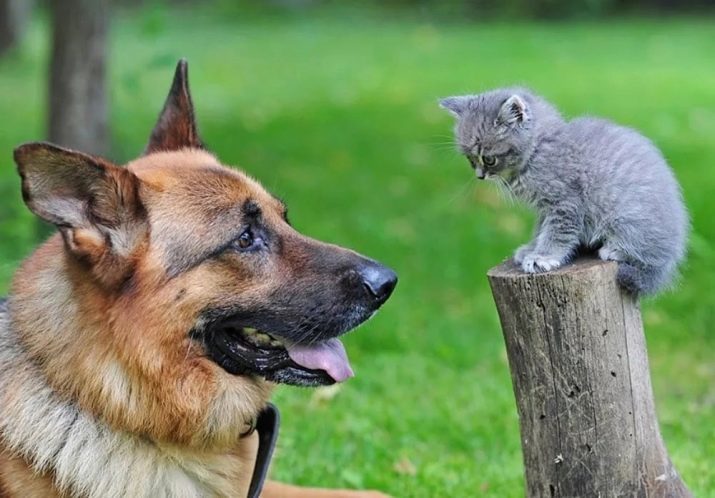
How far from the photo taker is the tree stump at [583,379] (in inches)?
143

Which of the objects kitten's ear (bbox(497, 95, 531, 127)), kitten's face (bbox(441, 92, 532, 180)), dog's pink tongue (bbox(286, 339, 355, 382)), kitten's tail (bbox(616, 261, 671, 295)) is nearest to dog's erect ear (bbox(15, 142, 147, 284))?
dog's pink tongue (bbox(286, 339, 355, 382))

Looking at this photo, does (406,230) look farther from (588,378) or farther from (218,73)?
(218,73)

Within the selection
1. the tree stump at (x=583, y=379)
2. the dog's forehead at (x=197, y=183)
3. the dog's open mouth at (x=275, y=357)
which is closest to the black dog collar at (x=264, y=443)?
the dog's open mouth at (x=275, y=357)

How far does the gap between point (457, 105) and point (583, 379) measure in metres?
1.19

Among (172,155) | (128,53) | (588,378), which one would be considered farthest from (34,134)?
(588,378)

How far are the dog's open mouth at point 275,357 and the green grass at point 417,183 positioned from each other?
3.40 feet

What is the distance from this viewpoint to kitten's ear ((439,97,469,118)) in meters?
4.04

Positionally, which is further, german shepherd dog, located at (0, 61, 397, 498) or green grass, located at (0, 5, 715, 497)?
green grass, located at (0, 5, 715, 497)

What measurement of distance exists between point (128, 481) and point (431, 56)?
1790cm

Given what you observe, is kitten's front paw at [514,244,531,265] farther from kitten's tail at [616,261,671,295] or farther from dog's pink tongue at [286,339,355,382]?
dog's pink tongue at [286,339,355,382]

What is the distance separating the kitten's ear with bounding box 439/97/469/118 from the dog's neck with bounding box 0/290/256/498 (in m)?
1.65

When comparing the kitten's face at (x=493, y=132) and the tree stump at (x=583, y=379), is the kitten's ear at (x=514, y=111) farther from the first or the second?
the tree stump at (x=583, y=379)

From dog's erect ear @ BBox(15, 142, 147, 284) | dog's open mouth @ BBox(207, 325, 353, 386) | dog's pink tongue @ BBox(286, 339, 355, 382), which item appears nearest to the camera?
dog's erect ear @ BBox(15, 142, 147, 284)

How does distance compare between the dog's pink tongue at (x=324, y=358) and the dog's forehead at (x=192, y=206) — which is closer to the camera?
the dog's forehead at (x=192, y=206)
